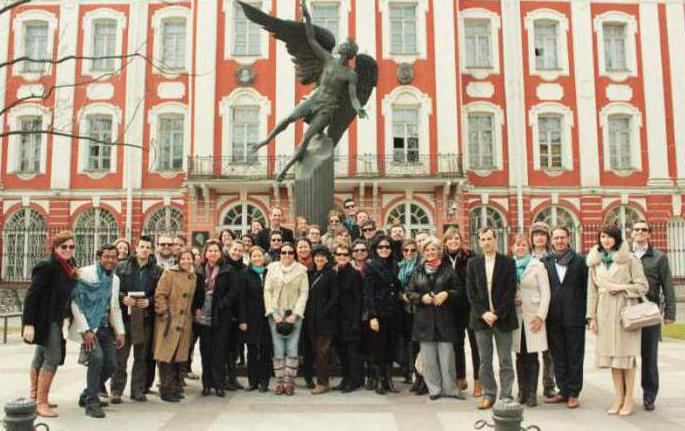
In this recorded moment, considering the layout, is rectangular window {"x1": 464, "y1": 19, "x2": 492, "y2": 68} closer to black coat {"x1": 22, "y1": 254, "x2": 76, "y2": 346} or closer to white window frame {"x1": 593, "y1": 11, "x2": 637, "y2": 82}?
white window frame {"x1": 593, "y1": 11, "x2": 637, "y2": 82}

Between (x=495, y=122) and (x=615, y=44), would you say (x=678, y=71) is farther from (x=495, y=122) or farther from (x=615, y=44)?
(x=495, y=122)

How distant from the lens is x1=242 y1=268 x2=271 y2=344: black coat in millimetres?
6570

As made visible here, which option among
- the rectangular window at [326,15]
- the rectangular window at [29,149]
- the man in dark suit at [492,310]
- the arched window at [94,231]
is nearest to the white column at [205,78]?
the rectangular window at [326,15]

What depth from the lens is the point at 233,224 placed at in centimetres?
2355

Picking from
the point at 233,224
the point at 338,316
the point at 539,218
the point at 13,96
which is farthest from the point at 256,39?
the point at 338,316

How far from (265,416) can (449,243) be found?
2.52m

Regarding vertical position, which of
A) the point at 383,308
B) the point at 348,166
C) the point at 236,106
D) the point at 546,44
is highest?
the point at 546,44

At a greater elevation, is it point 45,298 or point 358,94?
point 358,94

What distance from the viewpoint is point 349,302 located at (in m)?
6.53

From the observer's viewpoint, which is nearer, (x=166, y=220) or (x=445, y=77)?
(x=445, y=77)

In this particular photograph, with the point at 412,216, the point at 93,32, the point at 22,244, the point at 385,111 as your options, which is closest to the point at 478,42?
the point at 385,111

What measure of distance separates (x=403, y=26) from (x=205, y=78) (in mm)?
7957

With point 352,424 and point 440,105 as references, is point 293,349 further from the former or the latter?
point 440,105

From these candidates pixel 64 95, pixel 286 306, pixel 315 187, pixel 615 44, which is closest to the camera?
pixel 286 306
